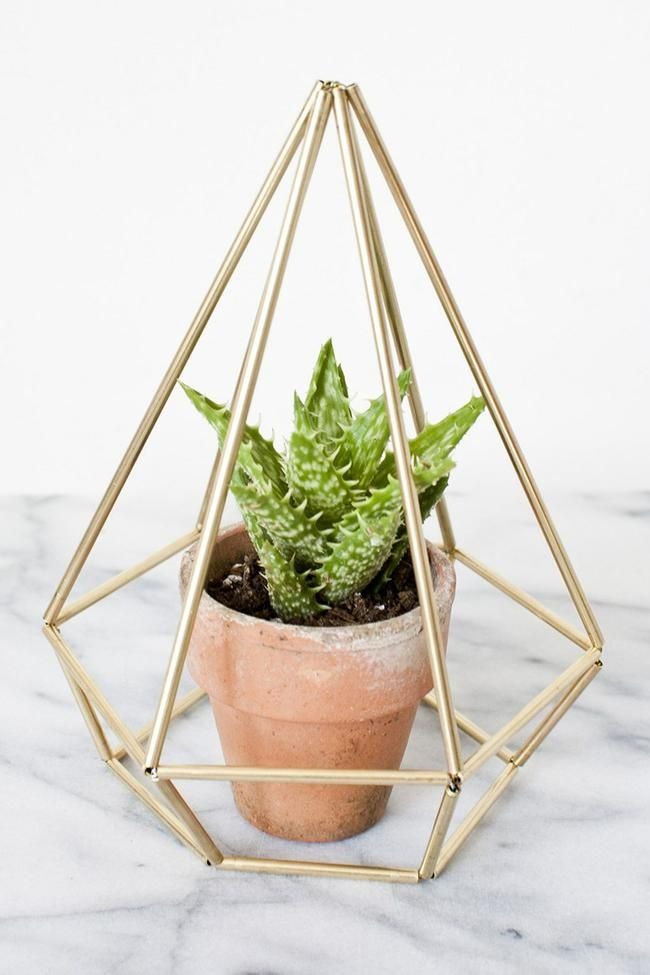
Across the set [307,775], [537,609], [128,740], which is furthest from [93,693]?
[537,609]

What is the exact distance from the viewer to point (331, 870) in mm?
788

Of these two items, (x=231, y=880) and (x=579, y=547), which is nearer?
(x=231, y=880)

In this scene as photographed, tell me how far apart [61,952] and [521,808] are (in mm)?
311

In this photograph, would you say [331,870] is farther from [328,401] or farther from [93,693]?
[328,401]

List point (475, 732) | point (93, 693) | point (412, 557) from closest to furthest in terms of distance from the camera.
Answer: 1. point (412, 557)
2. point (93, 693)
3. point (475, 732)

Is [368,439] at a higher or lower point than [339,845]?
higher

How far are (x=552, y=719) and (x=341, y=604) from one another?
165 millimetres

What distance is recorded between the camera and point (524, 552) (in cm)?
123

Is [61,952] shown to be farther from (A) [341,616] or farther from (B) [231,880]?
(A) [341,616]

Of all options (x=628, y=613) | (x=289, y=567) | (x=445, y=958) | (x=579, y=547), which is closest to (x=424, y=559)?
(x=289, y=567)

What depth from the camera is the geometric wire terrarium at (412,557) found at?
0.67 metres

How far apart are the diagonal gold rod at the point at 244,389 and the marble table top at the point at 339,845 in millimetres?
143

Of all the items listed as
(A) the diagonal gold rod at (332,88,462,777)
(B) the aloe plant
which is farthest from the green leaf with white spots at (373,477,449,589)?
(A) the diagonal gold rod at (332,88,462,777)

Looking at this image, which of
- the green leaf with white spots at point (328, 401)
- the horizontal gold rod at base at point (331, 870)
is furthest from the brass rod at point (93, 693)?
the green leaf with white spots at point (328, 401)
